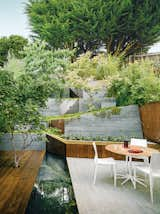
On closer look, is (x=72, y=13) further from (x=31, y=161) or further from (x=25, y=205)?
(x=25, y=205)

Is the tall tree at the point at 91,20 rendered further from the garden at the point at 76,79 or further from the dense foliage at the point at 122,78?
the dense foliage at the point at 122,78

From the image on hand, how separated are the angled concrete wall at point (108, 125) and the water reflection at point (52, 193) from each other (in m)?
2.71

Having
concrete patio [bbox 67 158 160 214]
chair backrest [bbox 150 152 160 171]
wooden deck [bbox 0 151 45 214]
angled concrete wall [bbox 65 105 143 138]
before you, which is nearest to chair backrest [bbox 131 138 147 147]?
concrete patio [bbox 67 158 160 214]

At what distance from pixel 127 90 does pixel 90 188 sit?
5.63 m

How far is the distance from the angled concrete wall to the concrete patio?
3.24m

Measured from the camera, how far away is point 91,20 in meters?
14.0

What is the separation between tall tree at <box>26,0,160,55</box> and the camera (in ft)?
45.8

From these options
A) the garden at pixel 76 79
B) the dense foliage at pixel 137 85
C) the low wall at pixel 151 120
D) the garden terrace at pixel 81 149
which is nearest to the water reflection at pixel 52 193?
the garden at pixel 76 79

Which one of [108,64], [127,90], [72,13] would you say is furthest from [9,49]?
[127,90]

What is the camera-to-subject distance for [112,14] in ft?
46.1

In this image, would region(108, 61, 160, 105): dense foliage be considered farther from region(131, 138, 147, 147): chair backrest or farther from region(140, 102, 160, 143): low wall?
region(131, 138, 147, 147): chair backrest

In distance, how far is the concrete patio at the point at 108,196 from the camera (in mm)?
3348

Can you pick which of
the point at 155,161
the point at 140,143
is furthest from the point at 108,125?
the point at 155,161

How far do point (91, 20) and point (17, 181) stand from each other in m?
11.7
